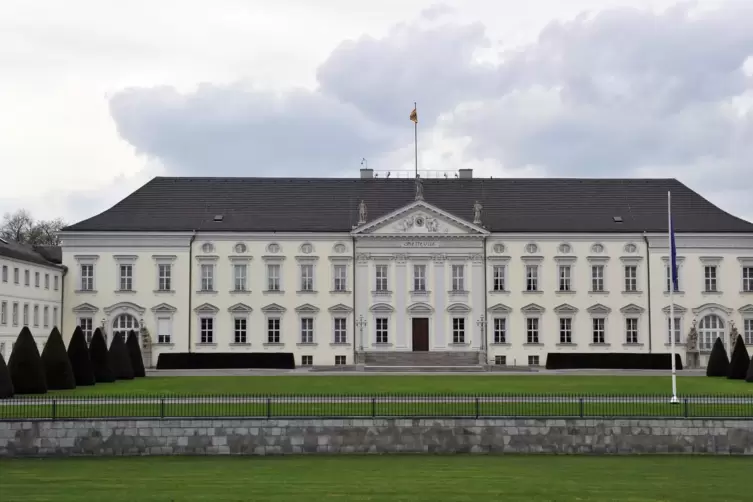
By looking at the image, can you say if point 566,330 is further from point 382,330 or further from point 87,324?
point 87,324

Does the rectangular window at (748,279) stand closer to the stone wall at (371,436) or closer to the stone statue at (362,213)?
the stone statue at (362,213)

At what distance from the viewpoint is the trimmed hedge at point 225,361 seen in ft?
210

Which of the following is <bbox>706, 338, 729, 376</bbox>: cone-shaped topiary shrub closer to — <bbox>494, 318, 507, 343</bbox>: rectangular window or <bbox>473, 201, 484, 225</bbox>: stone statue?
<bbox>494, 318, 507, 343</bbox>: rectangular window

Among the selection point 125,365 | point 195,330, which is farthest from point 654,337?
point 125,365

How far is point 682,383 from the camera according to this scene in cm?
4747

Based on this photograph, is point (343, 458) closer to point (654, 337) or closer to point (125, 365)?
point (125, 365)

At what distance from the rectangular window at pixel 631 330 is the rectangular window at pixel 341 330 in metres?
17.8

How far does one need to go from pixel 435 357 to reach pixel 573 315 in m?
9.36

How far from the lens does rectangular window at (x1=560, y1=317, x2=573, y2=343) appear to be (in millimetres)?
67000

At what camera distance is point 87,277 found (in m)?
66.5

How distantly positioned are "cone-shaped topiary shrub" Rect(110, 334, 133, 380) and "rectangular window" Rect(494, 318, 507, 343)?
24.2 m

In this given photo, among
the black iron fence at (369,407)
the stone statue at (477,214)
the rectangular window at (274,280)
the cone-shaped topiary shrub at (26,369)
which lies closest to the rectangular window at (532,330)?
the stone statue at (477,214)

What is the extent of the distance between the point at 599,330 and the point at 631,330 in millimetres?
2016

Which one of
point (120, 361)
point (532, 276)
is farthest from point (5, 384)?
point (532, 276)
